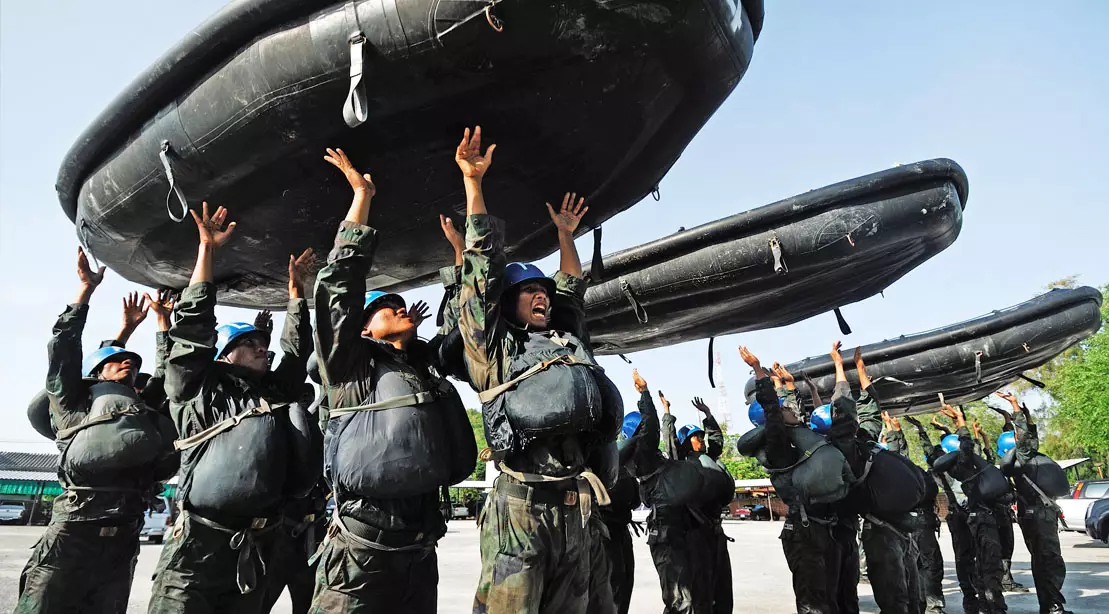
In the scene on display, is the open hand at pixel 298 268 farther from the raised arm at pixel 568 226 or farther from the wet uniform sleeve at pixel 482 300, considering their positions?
the raised arm at pixel 568 226

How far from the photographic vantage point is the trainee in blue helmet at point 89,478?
3.91m

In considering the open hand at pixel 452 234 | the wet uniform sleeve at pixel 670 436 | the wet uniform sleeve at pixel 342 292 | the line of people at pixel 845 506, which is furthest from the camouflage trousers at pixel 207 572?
the wet uniform sleeve at pixel 670 436

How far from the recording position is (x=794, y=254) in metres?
4.69

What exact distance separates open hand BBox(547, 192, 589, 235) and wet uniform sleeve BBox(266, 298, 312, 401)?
1.44 metres

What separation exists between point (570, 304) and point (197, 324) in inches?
68.1

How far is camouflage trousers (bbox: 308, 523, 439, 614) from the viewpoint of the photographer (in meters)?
2.67

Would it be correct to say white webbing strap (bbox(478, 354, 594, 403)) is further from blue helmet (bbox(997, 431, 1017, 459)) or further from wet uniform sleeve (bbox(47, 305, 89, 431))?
blue helmet (bbox(997, 431, 1017, 459))

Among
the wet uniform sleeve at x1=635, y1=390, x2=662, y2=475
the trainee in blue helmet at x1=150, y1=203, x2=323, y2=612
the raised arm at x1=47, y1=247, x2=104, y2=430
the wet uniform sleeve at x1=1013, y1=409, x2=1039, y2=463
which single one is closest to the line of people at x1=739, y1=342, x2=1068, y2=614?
the wet uniform sleeve at x1=635, y1=390, x2=662, y2=475

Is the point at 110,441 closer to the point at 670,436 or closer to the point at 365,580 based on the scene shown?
the point at 365,580

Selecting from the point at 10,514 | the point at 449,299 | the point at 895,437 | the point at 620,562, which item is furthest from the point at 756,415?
the point at 10,514

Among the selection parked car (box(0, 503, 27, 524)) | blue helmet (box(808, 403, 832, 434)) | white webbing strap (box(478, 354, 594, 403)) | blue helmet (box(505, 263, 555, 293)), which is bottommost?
white webbing strap (box(478, 354, 594, 403))

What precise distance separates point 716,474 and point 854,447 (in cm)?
132

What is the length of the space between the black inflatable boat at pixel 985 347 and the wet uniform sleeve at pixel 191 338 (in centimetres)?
685

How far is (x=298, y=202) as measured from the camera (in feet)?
10.7
